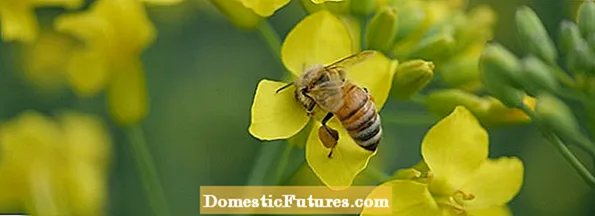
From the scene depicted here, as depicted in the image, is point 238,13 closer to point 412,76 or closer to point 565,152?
point 412,76

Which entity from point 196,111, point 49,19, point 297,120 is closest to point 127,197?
point 196,111

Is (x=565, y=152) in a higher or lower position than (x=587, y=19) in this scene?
lower

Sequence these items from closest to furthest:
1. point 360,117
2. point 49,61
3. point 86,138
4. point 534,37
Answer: point 360,117
point 534,37
point 86,138
point 49,61

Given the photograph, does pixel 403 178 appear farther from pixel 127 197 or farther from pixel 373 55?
pixel 127 197

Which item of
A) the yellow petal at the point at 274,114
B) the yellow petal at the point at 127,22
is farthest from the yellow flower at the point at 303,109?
the yellow petal at the point at 127,22

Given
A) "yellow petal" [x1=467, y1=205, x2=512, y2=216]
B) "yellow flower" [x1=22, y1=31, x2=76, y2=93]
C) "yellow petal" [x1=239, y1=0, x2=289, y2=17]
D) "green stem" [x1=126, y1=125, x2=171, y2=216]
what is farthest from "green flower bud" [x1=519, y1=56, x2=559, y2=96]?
"yellow flower" [x1=22, y1=31, x2=76, y2=93]

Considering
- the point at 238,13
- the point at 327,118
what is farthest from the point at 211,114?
the point at 327,118
